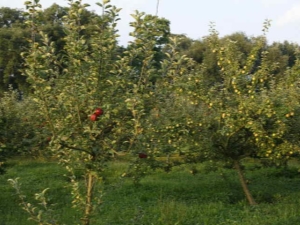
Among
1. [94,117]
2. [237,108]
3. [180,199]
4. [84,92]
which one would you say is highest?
[237,108]

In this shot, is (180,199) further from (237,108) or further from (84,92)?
(84,92)

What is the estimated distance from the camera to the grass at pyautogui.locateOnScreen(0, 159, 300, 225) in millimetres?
8523

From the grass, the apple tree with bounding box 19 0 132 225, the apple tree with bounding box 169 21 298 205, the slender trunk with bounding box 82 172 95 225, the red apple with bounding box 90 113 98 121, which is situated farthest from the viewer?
the grass

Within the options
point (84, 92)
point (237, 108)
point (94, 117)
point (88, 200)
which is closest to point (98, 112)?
point (94, 117)

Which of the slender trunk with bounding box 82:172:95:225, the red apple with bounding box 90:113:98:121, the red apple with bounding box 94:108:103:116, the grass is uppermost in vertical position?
the red apple with bounding box 94:108:103:116

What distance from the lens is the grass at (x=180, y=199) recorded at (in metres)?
8.52

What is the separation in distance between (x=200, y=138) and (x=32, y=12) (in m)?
5.69

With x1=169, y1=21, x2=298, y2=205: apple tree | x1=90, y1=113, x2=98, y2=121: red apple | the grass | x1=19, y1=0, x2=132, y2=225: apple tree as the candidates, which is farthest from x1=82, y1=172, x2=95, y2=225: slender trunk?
x1=169, y1=21, x2=298, y2=205: apple tree

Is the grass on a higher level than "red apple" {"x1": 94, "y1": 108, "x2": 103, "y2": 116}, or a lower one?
lower

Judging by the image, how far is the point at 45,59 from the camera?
3834mm

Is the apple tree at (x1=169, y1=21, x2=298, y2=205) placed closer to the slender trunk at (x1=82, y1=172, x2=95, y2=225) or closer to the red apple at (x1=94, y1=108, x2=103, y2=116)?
the slender trunk at (x1=82, y1=172, x2=95, y2=225)

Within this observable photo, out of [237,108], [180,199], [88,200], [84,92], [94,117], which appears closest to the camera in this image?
[94,117]

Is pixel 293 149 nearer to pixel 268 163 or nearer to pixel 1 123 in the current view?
pixel 268 163

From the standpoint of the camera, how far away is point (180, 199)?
10.6 meters
